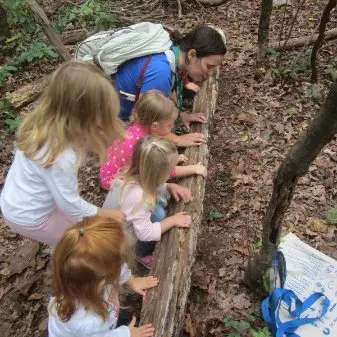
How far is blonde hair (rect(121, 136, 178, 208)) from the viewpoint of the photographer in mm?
2820

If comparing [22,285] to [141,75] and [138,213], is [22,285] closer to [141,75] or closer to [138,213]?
[138,213]

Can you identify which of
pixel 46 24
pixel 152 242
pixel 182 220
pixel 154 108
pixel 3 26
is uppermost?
pixel 154 108

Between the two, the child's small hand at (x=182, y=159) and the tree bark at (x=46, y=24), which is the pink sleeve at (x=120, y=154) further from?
the tree bark at (x=46, y=24)

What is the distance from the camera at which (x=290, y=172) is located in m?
2.53

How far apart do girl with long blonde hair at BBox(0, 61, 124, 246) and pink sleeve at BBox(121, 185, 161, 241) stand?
1.23ft

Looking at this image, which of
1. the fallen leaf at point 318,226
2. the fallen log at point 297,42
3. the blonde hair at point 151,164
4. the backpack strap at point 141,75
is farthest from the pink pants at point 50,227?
the fallen log at point 297,42

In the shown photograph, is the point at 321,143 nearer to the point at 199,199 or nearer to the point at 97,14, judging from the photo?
the point at 199,199

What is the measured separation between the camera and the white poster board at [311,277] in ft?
9.92

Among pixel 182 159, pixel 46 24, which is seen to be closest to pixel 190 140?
pixel 182 159

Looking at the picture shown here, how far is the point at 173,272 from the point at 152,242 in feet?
1.93

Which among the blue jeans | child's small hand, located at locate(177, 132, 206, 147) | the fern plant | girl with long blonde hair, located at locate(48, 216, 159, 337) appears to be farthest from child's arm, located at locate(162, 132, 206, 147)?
the fern plant

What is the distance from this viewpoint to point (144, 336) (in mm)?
2471

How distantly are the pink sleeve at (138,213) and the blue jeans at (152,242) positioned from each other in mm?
334

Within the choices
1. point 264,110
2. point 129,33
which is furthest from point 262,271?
point 264,110
